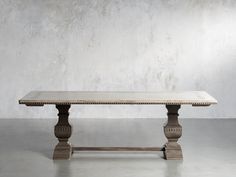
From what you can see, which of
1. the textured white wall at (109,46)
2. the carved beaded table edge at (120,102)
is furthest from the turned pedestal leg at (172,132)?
the textured white wall at (109,46)

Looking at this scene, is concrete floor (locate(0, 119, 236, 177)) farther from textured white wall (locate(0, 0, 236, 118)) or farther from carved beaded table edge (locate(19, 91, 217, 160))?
textured white wall (locate(0, 0, 236, 118))

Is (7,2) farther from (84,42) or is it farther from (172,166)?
(172,166)

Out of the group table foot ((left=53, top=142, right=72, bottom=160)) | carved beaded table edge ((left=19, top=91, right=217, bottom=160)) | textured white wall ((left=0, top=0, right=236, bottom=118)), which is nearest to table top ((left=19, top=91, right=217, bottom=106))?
carved beaded table edge ((left=19, top=91, right=217, bottom=160))

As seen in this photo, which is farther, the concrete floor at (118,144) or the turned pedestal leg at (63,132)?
the turned pedestal leg at (63,132)

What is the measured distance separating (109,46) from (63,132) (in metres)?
3.32

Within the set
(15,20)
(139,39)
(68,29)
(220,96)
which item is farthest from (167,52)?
(15,20)

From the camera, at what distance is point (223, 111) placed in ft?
29.1

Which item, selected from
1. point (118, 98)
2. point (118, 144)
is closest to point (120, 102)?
point (118, 98)

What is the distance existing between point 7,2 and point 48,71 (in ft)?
4.59

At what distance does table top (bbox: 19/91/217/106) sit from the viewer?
211 inches

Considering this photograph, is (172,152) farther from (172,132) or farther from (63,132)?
(63,132)

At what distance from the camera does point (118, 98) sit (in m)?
5.52

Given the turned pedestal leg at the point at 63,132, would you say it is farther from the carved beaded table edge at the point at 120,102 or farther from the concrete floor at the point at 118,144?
the concrete floor at the point at 118,144

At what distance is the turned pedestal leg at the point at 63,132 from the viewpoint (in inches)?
222
